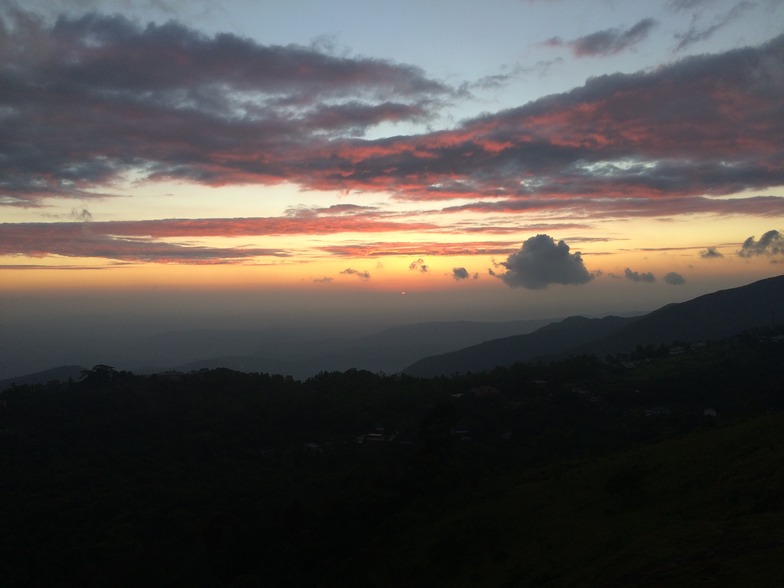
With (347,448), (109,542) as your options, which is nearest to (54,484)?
(109,542)

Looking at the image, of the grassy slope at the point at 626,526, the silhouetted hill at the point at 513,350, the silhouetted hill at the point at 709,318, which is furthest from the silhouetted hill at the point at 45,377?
the silhouetted hill at the point at 709,318

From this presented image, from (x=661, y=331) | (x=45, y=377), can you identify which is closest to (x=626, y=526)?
(x=661, y=331)

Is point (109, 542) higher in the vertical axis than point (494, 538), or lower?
lower

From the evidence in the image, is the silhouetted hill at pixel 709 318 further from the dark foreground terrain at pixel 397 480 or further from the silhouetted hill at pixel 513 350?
the dark foreground terrain at pixel 397 480

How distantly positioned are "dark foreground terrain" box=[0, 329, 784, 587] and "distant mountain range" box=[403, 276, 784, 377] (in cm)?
5383

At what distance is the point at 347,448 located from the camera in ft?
147

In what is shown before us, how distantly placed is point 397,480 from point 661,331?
106 metres

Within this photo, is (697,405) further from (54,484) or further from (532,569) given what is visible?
(54,484)

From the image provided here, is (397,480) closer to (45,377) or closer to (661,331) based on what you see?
(661,331)

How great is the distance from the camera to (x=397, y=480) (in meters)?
31.5

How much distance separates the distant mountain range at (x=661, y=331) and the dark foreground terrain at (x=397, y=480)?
177 ft

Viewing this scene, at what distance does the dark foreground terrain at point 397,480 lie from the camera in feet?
56.6

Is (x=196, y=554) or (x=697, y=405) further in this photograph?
(x=697, y=405)

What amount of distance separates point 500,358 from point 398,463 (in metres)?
96.1
